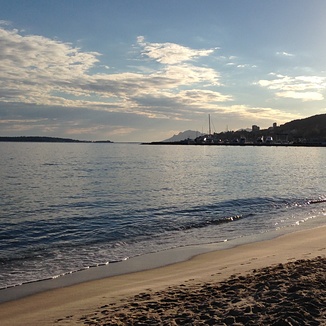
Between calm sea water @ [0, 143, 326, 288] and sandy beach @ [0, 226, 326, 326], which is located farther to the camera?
calm sea water @ [0, 143, 326, 288]

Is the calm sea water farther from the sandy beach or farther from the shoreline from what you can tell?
the sandy beach

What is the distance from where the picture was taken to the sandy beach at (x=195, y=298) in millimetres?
6859

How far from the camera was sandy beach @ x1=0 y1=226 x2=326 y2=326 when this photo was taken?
6859 millimetres

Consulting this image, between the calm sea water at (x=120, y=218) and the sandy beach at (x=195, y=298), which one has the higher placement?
the sandy beach at (x=195, y=298)

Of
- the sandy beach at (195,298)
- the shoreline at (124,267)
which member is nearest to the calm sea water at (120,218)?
the shoreline at (124,267)

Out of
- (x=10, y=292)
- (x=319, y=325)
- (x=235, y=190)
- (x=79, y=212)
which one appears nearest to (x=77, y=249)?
(x=10, y=292)

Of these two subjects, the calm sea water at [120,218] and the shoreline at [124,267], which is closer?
the shoreline at [124,267]

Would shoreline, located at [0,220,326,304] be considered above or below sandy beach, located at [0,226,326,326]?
below

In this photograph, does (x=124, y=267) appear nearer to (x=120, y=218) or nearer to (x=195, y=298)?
(x=195, y=298)

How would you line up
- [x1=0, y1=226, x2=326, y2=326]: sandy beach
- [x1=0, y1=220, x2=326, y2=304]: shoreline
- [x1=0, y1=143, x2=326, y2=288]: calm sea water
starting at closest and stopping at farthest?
1. [x1=0, y1=226, x2=326, y2=326]: sandy beach
2. [x1=0, y1=220, x2=326, y2=304]: shoreline
3. [x1=0, y1=143, x2=326, y2=288]: calm sea water

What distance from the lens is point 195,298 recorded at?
26.8ft

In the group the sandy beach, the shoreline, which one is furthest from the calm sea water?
the sandy beach

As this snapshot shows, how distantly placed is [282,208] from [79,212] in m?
13.1

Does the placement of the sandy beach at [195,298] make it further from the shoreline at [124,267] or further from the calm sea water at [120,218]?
the calm sea water at [120,218]
